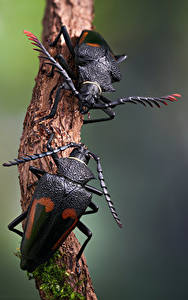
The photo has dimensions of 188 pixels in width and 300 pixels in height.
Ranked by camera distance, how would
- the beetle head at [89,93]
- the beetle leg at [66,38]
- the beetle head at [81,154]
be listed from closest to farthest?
1. the beetle head at [81,154]
2. the beetle head at [89,93]
3. the beetle leg at [66,38]

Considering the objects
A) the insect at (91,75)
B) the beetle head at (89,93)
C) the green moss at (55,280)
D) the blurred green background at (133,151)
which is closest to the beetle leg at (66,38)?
the insect at (91,75)

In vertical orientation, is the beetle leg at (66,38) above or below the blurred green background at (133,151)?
above

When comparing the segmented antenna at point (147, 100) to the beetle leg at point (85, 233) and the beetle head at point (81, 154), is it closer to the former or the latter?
the beetle head at point (81, 154)

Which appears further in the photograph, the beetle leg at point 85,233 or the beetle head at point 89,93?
the beetle head at point 89,93

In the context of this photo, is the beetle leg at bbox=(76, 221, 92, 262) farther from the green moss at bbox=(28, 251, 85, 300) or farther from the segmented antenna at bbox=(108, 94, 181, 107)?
the segmented antenna at bbox=(108, 94, 181, 107)

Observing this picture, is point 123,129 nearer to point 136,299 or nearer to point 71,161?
point 71,161

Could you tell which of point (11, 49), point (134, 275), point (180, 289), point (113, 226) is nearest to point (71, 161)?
point (113, 226)

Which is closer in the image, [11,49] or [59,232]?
[59,232]

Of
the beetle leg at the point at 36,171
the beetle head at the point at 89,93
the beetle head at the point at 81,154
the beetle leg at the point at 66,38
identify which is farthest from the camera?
the beetle leg at the point at 66,38

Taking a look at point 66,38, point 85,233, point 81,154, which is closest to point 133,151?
point 81,154
